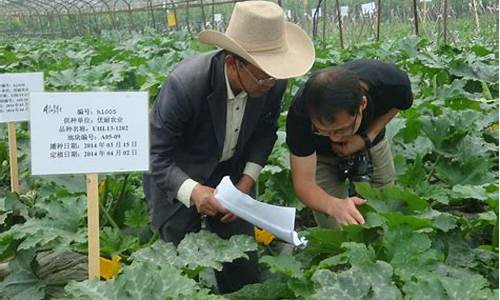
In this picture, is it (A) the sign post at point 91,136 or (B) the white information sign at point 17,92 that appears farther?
(B) the white information sign at point 17,92

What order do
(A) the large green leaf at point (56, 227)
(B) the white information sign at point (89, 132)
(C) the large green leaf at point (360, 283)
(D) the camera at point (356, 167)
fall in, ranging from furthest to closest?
1. (D) the camera at point (356, 167)
2. (A) the large green leaf at point (56, 227)
3. (B) the white information sign at point (89, 132)
4. (C) the large green leaf at point (360, 283)

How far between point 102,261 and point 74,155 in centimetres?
79

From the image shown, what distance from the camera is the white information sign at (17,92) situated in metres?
4.72

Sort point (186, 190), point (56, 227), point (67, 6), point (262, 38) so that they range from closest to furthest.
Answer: point (262, 38) < point (186, 190) < point (56, 227) < point (67, 6)

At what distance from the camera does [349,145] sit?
3.79 metres

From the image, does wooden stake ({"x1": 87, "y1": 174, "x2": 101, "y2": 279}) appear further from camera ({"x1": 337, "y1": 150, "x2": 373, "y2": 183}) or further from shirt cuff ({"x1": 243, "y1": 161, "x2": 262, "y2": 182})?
camera ({"x1": 337, "y1": 150, "x2": 373, "y2": 183})

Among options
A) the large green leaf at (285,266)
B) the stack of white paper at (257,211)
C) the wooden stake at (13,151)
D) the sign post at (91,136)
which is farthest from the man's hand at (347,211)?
the wooden stake at (13,151)

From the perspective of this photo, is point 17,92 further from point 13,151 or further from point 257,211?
point 257,211

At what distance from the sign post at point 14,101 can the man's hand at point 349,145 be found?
1966 millimetres

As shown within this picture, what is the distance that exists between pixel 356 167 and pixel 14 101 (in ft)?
7.02

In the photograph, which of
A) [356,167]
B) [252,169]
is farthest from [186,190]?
[356,167]

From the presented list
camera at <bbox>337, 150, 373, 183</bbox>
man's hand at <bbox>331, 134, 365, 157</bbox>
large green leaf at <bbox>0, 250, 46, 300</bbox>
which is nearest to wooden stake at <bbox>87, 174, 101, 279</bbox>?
large green leaf at <bbox>0, 250, 46, 300</bbox>

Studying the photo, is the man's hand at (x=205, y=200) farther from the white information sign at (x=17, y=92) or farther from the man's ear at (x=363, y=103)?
the white information sign at (x=17, y=92)

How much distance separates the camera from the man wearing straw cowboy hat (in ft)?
10.8
